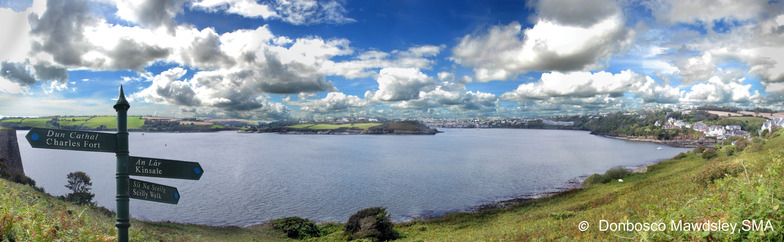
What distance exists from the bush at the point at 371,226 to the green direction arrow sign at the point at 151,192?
17100 millimetres

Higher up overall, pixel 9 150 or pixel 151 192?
pixel 151 192

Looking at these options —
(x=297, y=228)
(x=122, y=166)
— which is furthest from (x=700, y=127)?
(x=122, y=166)

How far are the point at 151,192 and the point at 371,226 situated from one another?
718 inches

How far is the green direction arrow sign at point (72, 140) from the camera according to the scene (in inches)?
189

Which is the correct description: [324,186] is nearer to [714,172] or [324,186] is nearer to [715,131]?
[714,172]

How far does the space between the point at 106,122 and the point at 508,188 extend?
94.8 meters

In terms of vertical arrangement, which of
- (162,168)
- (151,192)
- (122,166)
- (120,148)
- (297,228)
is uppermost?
(120,148)

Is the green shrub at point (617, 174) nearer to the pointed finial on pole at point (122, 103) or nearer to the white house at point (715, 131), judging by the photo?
the pointed finial on pole at point (122, 103)

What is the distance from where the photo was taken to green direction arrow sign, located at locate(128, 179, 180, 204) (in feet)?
17.6

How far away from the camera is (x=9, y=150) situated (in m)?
30.0

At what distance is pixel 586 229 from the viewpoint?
365 inches

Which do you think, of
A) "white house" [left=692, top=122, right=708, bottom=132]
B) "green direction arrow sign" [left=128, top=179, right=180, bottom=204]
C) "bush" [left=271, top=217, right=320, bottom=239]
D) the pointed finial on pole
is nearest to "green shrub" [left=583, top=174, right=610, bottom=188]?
"bush" [left=271, top=217, right=320, bottom=239]

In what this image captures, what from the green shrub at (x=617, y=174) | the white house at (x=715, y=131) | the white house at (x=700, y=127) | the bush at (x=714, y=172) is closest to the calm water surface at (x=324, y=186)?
the green shrub at (x=617, y=174)

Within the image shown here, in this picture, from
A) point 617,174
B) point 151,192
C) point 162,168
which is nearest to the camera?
point 151,192
